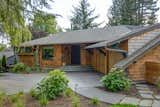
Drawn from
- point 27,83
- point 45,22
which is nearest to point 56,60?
point 27,83

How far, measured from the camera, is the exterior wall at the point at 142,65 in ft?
43.7

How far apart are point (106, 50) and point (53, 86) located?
294 inches

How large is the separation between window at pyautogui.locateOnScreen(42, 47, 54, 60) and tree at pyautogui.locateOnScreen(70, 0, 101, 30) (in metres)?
25.2

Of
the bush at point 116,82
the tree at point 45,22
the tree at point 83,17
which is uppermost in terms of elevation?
the tree at point 83,17

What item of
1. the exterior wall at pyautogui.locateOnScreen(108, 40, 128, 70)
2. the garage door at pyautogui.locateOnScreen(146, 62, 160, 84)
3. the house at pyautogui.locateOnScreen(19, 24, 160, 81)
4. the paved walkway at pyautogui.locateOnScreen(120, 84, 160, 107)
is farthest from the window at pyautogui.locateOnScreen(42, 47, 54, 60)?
the paved walkway at pyautogui.locateOnScreen(120, 84, 160, 107)

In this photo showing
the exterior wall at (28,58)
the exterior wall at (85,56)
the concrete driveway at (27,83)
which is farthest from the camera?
the exterior wall at (28,58)

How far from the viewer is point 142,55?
13.3 m

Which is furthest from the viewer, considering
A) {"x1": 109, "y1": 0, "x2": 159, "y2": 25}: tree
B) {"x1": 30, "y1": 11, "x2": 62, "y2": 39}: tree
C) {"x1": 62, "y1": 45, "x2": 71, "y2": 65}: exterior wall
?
{"x1": 109, "y1": 0, "x2": 159, "y2": 25}: tree

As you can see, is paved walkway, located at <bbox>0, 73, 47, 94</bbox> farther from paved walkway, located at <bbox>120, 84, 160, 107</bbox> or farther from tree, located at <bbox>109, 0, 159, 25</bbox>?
tree, located at <bbox>109, 0, 159, 25</bbox>

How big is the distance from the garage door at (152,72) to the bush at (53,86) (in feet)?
14.6

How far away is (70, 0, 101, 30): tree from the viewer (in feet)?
164

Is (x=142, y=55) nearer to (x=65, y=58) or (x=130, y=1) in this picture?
(x=65, y=58)

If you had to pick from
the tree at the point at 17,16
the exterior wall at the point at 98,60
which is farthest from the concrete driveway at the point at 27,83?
the tree at the point at 17,16

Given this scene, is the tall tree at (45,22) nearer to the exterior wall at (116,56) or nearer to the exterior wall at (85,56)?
the exterior wall at (116,56)
